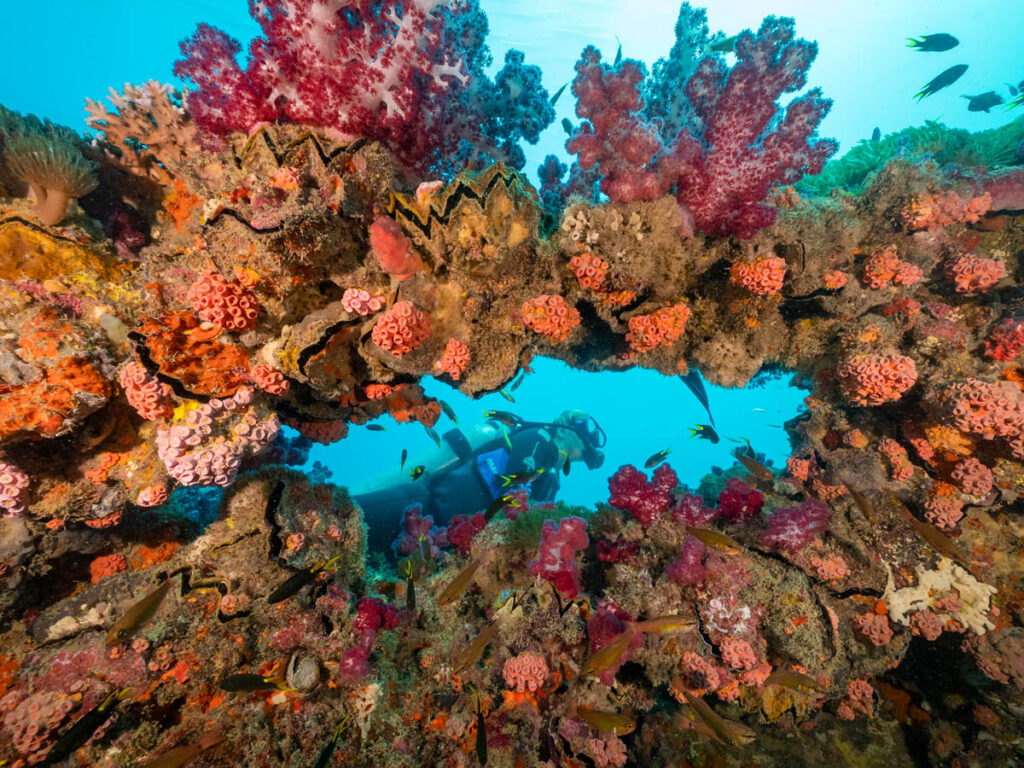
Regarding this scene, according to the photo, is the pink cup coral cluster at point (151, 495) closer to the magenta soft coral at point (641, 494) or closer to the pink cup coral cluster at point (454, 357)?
the pink cup coral cluster at point (454, 357)

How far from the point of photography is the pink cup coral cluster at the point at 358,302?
3484 millimetres

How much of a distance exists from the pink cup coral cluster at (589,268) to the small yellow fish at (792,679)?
4.37m

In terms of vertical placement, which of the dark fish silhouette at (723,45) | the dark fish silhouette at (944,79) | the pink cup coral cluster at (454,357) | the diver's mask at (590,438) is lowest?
the diver's mask at (590,438)

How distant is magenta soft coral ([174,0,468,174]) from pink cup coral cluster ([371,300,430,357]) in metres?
1.64

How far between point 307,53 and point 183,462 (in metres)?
3.48

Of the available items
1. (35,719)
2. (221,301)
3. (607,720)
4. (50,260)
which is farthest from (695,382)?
(35,719)

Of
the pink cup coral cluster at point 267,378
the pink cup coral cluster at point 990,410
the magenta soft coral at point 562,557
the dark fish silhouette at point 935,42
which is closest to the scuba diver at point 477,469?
the magenta soft coral at point 562,557

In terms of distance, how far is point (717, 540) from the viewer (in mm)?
4320

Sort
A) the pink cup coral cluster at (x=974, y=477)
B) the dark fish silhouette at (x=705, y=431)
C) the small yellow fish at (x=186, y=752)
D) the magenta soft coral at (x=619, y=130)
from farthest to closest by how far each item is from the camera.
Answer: the dark fish silhouette at (x=705, y=431) → the pink cup coral cluster at (x=974, y=477) → the magenta soft coral at (x=619, y=130) → the small yellow fish at (x=186, y=752)

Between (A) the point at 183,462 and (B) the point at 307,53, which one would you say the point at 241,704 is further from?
(B) the point at 307,53

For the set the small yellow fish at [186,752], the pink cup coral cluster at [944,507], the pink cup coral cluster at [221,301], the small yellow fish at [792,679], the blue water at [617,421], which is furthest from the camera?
the blue water at [617,421]

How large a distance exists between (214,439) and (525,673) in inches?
145

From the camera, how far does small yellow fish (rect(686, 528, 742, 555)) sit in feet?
14.0

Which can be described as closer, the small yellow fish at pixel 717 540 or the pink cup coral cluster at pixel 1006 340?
the small yellow fish at pixel 717 540
